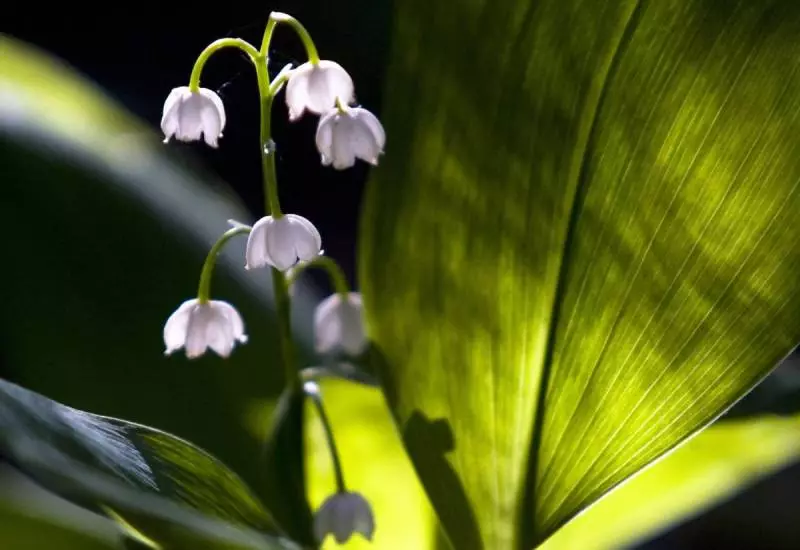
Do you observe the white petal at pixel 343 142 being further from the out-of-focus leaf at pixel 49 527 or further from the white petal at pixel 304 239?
the out-of-focus leaf at pixel 49 527

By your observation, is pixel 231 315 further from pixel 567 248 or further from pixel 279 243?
pixel 567 248

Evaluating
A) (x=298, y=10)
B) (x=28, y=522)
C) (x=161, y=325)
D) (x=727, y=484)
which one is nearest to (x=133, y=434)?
(x=28, y=522)

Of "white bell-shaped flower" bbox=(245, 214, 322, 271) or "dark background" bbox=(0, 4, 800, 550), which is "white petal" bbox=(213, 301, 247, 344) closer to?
"white bell-shaped flower" bbox=(245, 214, 322, 271)

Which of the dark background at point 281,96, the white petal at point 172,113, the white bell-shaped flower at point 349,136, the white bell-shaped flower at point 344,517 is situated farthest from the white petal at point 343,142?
the dark background at point 281,96

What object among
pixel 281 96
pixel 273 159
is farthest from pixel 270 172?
pixel 281 96

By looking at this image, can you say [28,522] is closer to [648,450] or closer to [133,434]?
[133,434]
